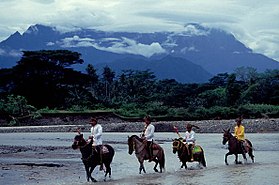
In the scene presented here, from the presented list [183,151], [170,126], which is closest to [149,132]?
[183,151]

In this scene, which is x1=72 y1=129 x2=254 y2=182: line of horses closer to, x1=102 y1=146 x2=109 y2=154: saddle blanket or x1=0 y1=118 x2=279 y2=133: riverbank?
x1=102 y1=146 x2=109 y2=154: saddle blanket

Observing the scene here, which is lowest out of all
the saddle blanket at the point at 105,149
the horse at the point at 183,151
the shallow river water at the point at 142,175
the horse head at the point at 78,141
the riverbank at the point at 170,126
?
the riverbank at the point at 170,126

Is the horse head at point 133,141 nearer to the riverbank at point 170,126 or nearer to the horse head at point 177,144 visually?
the horse head at point 177,144

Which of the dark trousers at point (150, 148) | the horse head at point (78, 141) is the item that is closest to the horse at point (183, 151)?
the dark trousers at point (150, 148)

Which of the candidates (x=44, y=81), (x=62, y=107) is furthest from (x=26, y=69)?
(x=62, y=107)

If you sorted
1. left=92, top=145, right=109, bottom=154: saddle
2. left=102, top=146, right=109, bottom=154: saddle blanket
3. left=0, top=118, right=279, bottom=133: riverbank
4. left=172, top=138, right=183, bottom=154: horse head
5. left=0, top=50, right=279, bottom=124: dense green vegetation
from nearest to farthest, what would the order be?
left=92, top=145, right=109, bottom=154: saddle < left=102, top=146, right=109, bottom=154: saddle blanket < left=172, top=138, right=183, bottom=154: horse head < left=0, top=118, right=279, bottom=133: riverbank < left=0, top=50, right=279, bottom=124: dense green vegetation

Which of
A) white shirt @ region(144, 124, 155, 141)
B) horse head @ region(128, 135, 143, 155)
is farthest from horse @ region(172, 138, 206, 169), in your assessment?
horse head @ region(128, 135, 143, 155)

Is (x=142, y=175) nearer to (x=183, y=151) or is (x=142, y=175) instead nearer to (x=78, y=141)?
(x=183, y=151)

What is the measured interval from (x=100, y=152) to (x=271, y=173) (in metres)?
6.16

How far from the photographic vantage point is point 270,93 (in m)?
87.6

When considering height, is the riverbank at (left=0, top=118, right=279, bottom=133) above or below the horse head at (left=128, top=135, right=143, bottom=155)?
below

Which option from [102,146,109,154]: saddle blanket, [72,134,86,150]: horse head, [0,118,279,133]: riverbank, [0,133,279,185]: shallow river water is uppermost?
[72,134,86,150]: horse head

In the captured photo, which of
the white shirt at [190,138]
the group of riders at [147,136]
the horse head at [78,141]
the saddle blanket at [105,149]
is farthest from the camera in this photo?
the white shirt at [190,138]

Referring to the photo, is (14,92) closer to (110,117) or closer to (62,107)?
(62,107)
